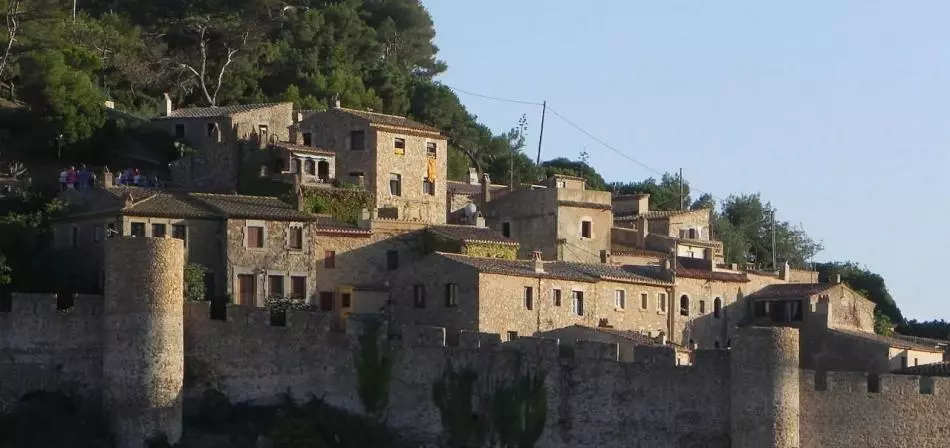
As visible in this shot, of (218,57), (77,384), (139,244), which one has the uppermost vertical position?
(218,57)

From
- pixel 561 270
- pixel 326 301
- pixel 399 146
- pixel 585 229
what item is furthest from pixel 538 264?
pixel 399 146

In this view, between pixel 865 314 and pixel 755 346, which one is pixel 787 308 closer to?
pixel 865 314

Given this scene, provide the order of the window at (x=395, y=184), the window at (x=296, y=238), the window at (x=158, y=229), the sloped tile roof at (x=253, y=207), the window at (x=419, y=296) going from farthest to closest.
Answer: the window at (x=395, y=184)
the window at (x=296, y=238)
the window at (x=419, y=296)
the sloped tile roof at (x=253, y=207)
the window at (x=158, y=229)

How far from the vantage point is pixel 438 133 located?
235 ft

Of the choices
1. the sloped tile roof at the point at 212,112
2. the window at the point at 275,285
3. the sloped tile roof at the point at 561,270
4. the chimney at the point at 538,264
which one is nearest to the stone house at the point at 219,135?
the sloped tile roof at the point at 212,112

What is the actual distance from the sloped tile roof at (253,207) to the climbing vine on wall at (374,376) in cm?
629

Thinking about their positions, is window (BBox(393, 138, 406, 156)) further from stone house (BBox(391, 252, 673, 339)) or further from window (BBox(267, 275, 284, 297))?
window (BBox(267, 275, 284, 297))

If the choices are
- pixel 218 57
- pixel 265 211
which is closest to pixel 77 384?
pixel 265 211

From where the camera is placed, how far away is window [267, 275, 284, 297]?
200 ft

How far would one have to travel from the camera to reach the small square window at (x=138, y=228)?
196ft

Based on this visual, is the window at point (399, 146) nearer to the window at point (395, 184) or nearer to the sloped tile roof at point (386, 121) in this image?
the sloped tile roof at point (386, 121)

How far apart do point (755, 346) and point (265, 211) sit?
16.1 metres

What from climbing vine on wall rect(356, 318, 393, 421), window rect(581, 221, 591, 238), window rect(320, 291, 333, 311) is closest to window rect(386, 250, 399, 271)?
window rect(320, 291, 333, 311)

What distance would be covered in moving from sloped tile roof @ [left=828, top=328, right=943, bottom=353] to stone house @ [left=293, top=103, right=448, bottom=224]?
45.7 ft
